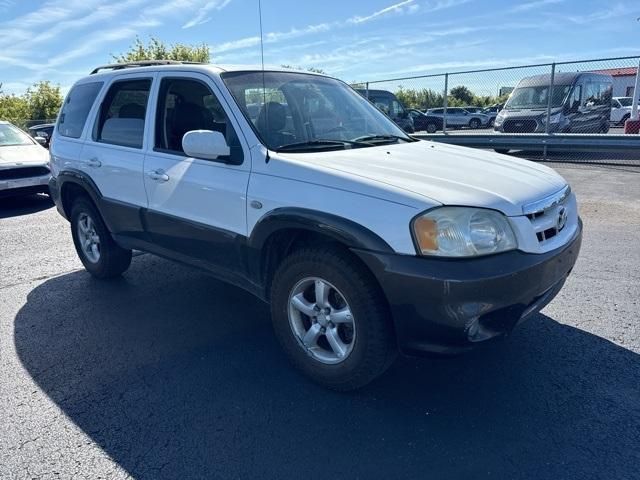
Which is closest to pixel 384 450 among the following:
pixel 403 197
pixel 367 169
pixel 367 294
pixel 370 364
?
pixel 370 364

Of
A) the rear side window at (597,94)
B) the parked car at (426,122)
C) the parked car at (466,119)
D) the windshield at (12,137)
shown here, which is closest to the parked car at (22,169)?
the windshield at (12,137)

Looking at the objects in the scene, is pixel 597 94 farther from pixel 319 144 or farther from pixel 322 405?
pixel 322 405

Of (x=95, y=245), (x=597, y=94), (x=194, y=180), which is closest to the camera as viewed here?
(x=194, y=180)

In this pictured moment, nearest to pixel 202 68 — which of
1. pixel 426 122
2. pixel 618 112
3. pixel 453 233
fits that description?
pixel 453 233

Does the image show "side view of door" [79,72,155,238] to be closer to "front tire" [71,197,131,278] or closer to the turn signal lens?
"front tire" [71,197,131,278]

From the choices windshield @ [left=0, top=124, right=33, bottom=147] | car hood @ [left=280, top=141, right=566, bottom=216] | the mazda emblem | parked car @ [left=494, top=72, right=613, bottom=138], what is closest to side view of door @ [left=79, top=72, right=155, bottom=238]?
car hood @ [left=280, top=141, right=566, bottom=216]

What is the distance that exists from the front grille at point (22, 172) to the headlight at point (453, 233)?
28.0 ft

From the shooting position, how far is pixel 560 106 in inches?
526

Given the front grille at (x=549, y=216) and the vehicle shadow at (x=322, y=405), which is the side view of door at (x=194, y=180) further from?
the front grille at (x=549, y=216)

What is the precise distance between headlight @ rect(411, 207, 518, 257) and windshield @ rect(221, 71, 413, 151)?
111 cm

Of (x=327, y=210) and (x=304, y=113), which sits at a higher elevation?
(x=304, y=113)

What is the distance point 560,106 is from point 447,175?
40.4ft

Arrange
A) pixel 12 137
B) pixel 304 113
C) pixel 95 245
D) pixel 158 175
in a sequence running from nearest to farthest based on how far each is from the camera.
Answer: pixel 304 113 → pixel 158 175 → pixel 95 245 → pixel 12 137

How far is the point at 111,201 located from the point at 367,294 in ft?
9.16
